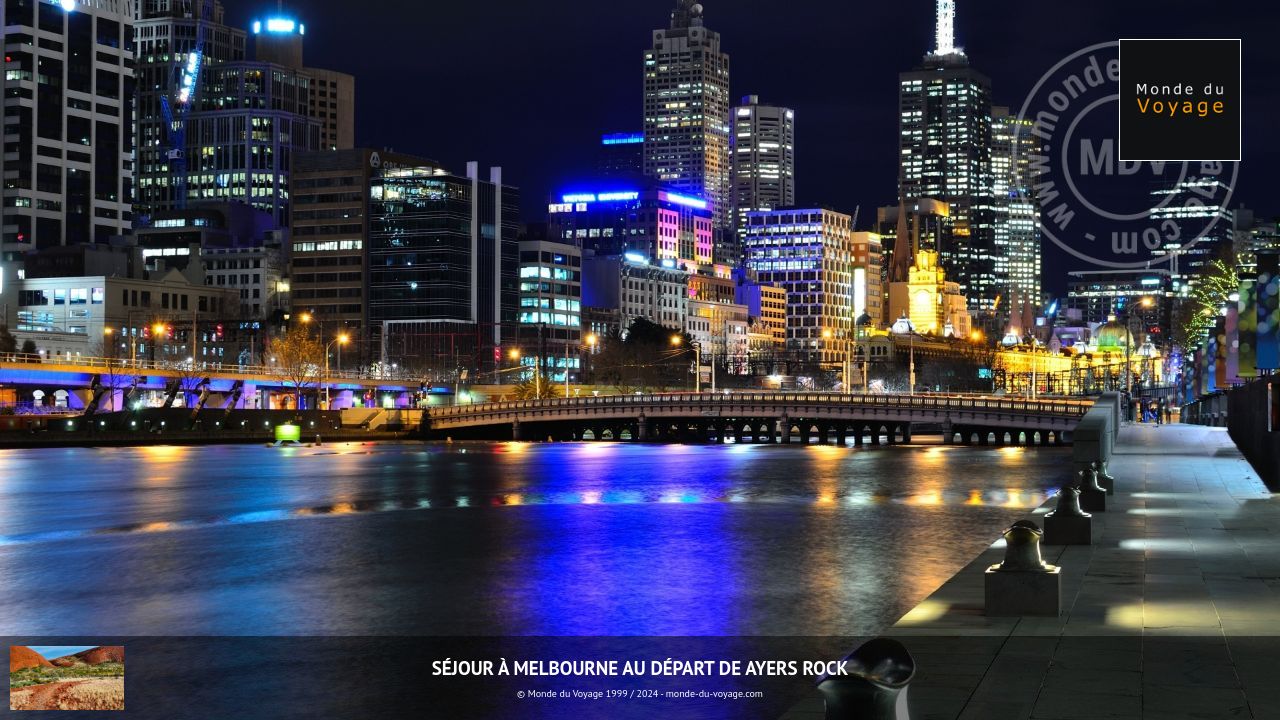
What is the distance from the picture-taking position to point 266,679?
64.7ft

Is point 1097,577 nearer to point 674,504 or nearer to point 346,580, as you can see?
point 346,580

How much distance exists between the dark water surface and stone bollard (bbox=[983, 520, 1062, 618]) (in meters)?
4.60

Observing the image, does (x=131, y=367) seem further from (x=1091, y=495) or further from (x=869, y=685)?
(x=869, y=685)

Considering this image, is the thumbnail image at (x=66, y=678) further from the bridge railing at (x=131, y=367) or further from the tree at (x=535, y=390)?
the tree at (x=535, y=390)

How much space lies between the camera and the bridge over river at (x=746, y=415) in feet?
421

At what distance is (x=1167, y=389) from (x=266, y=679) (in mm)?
175033

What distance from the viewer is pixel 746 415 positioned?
137625mm

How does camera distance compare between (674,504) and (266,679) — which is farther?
(674,504)

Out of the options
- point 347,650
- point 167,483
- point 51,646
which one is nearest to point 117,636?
point 51,646

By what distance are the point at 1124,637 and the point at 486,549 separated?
22.1 meters

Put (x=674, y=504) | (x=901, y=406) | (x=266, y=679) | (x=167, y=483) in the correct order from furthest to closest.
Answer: (x=901, y=406), (x=167, y=483), (x=674, y=504), (x=266, y=679)

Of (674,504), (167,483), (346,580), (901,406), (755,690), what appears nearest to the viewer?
(755,690)

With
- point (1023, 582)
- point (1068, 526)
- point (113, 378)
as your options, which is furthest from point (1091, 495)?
point (113, 378)

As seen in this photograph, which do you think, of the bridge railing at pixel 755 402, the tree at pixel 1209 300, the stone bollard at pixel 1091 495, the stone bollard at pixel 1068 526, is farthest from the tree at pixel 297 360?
the stone bollard at pixel 1068 526
